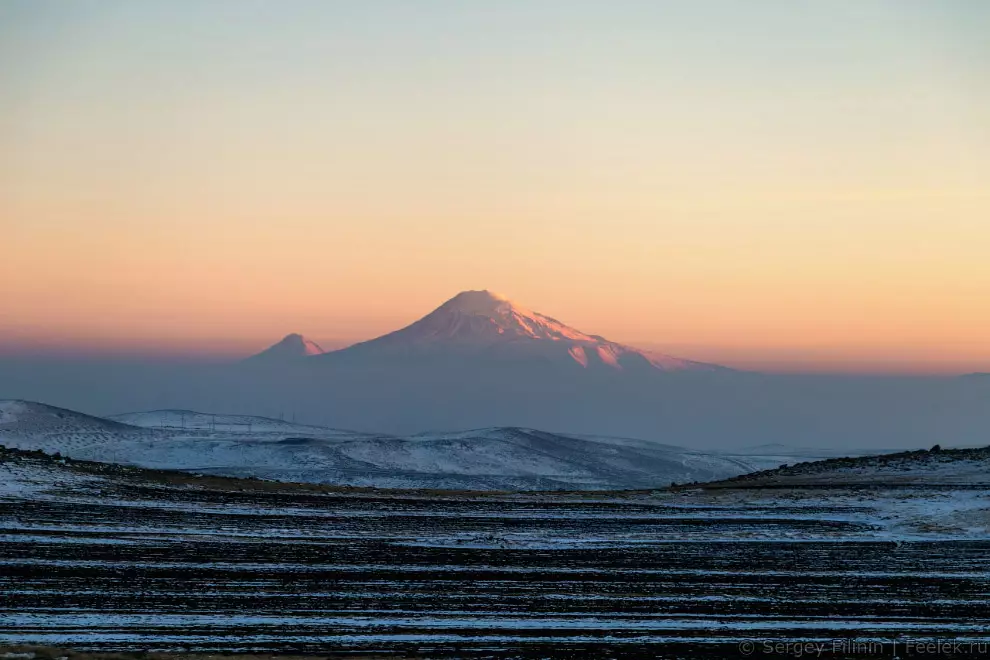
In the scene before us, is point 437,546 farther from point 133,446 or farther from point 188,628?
point 133,446

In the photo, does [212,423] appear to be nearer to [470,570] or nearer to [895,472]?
[895,472]

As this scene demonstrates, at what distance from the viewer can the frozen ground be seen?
2061 cm

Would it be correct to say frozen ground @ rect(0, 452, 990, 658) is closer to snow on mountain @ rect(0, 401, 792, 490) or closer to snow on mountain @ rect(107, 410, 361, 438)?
snow on mountain @ rect(0, 401, 792, 490)

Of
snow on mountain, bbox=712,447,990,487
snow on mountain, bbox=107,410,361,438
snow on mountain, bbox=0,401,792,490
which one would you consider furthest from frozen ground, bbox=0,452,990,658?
snow on mountain, bbox=107,410,361,438

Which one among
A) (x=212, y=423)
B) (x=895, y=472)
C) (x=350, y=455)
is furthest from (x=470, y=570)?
(x=212, y=423)

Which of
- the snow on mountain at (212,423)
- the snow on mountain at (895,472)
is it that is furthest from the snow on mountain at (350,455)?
the snow on mountain at (895,472)

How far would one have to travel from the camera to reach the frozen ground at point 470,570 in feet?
67.6

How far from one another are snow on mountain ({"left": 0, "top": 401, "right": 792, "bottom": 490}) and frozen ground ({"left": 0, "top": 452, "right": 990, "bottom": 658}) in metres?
32.2

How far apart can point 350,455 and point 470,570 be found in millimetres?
63564

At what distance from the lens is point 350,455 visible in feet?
295

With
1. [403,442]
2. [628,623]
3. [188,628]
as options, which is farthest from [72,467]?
[403,442]

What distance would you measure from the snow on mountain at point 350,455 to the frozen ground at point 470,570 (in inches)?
1266

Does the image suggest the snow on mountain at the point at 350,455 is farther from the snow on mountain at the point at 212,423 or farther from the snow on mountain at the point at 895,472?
the snow on mountain at the point at 895,472

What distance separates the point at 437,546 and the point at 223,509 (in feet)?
33.6
